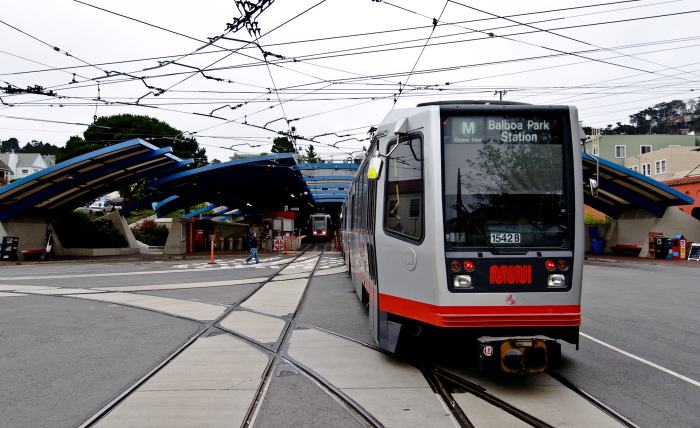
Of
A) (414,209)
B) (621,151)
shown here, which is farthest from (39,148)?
(414,209)

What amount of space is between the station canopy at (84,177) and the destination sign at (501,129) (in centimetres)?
2168

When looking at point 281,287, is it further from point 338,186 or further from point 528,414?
point 338,186

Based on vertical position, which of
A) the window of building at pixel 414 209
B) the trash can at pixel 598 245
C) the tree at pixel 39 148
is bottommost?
the trash can at pixel 598 245

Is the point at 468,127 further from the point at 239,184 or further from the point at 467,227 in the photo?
the point at 239,184

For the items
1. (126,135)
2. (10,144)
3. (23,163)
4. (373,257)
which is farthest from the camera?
(10,144)

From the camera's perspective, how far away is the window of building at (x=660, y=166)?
43.2 meters

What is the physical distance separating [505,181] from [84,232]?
3490 centimetres

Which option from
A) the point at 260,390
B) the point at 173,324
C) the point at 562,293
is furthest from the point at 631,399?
the point at 173,324

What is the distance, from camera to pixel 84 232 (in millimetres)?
34938

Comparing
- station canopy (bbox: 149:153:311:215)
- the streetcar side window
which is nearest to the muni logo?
the streetcar side window

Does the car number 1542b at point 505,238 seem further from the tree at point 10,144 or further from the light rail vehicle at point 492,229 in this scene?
the tree at point 10,144

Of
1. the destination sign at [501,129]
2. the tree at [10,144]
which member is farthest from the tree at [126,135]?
the tree at [10,144]

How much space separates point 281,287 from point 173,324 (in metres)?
5.99

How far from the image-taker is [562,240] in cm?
576
